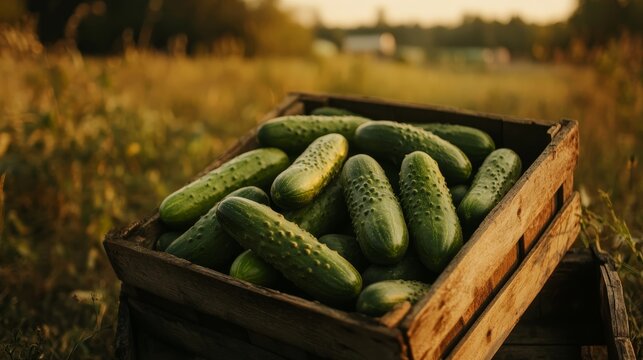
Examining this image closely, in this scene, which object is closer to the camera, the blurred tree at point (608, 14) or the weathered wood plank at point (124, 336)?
the weathered wood plank at point (124, 336)

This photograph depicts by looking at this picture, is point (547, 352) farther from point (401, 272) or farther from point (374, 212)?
point (374, 212)

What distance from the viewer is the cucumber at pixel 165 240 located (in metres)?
2.59

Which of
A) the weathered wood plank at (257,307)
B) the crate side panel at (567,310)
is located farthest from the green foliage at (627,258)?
the weathered wood plank at (257,307)

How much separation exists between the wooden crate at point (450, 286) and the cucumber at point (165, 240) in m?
0.05

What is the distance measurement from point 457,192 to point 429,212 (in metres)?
0.40

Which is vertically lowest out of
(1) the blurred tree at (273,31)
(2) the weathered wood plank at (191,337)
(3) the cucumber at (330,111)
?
(1) the blurred tree at (273,31)

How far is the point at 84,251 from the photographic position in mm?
4375

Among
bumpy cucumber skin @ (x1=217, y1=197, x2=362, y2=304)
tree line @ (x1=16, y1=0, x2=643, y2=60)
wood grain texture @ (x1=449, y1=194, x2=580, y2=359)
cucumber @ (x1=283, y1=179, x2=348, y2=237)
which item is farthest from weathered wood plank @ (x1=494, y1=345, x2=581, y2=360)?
tree line @ (x1=16, y1=0, x2=643, y2=60)

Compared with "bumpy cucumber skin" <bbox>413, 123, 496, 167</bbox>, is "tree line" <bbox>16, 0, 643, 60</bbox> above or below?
below

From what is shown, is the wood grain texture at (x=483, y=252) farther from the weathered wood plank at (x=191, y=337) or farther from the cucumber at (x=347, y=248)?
the weathered wood plank at (x=191, y=337)

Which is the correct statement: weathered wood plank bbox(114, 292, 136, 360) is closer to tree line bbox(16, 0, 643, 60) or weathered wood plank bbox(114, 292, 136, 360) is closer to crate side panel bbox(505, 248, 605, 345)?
crate side panel bbox(505, 248, 605, 345)

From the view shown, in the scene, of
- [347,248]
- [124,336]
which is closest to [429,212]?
[347,248]

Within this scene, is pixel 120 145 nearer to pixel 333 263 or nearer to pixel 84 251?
pixel 84 251

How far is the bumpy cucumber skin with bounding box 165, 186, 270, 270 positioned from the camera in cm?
237
